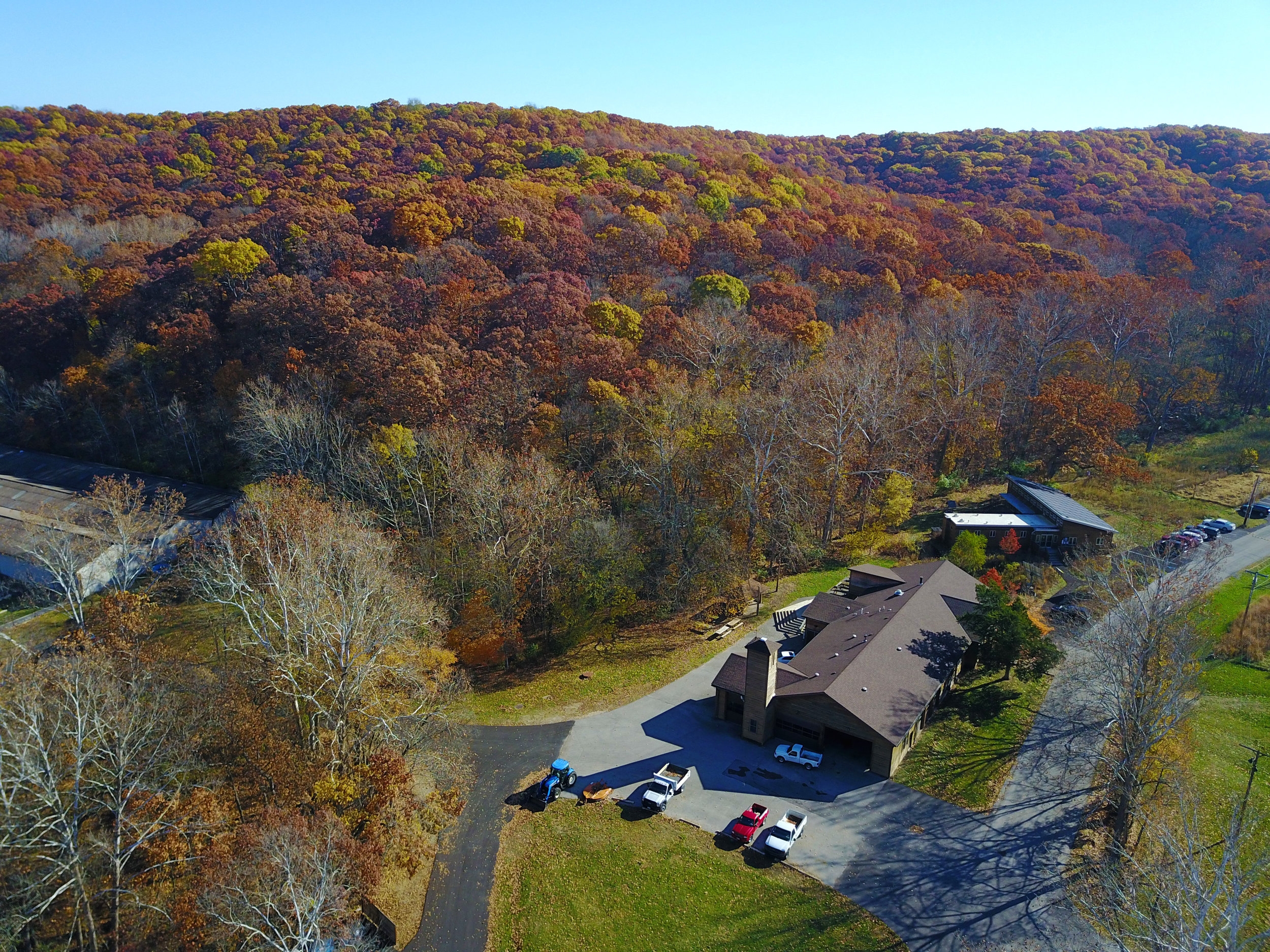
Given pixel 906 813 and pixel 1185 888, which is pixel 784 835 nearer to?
pixel 906 813

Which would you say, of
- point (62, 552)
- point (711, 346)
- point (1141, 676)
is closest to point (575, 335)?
point (711, 346)

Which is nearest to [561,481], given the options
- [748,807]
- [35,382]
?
[748,807]

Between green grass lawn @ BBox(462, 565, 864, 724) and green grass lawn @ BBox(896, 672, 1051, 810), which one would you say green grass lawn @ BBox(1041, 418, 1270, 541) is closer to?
green grass lawn @ BBox(896, 672, 1051, 810)

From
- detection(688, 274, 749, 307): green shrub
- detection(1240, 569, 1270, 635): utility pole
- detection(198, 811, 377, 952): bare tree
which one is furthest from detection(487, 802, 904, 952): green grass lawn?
detection(688, 274, 749, 307): green shrub

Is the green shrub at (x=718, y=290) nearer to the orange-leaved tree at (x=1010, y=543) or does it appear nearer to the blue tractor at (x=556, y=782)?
the orange-leaved tree at (x=1010, y=543)

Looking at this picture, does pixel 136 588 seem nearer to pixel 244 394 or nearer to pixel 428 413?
pixel 244 394
